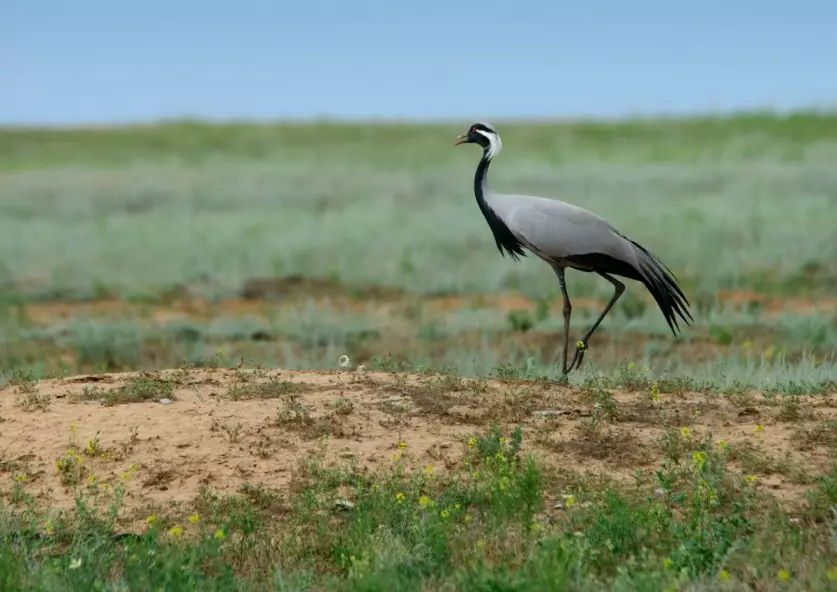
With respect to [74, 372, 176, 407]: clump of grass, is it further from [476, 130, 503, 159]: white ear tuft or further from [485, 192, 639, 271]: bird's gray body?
[476, 130, 503, 159]: white ear tuft

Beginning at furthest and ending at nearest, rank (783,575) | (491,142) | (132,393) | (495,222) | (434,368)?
1. (491,142)
2. (434,368)
3. (495,222)
4. (132,393)
5. (783,575)

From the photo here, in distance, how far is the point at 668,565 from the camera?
5695 mm

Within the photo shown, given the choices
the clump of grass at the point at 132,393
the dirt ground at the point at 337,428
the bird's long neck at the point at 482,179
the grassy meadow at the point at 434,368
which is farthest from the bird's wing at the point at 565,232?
the clump of grass at the point at 132,393

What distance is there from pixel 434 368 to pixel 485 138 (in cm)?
193

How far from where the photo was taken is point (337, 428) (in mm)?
7855

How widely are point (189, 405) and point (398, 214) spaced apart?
65.7ft

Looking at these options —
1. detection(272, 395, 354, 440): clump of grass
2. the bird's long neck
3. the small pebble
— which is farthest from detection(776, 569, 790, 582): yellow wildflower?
the bird's long neck

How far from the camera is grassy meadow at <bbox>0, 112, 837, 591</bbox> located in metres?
6.01

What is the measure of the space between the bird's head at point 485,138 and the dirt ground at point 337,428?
223 centimetres

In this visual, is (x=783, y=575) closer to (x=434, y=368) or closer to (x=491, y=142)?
(x=434, y=368)

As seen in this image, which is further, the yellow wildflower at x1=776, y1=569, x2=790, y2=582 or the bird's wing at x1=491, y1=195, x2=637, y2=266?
the bird's wing at x1=491, y1=195, x2=637, y2=266

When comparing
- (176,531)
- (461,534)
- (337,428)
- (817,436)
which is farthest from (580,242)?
(176,531)

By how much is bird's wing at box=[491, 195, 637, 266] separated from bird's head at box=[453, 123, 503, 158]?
0.76 meters

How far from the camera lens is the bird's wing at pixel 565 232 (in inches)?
385
